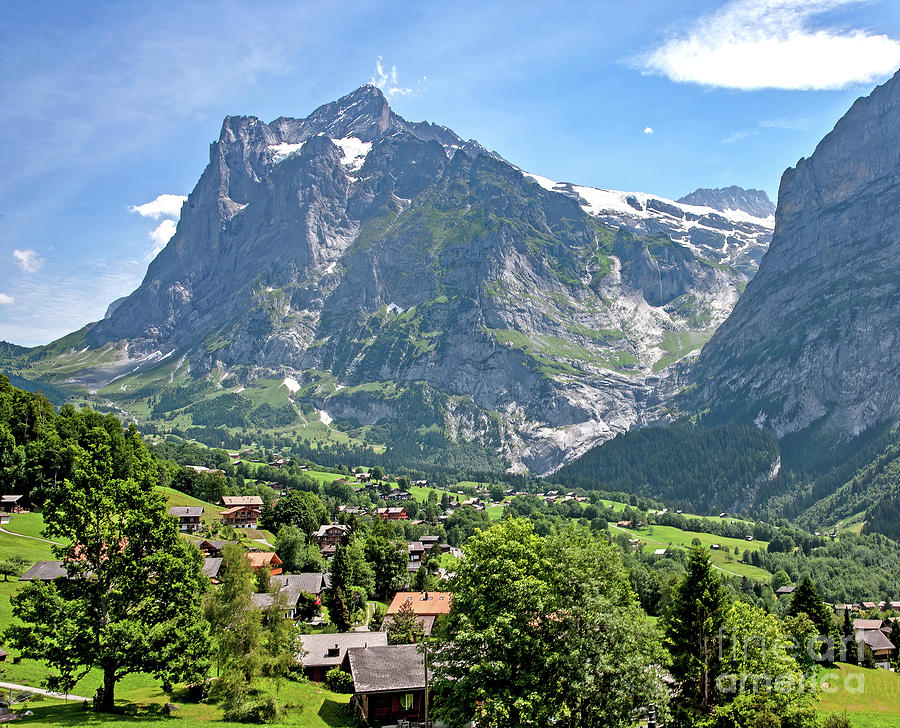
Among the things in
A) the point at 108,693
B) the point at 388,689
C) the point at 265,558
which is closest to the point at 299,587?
the point at 265,558

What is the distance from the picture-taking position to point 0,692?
3653 cm

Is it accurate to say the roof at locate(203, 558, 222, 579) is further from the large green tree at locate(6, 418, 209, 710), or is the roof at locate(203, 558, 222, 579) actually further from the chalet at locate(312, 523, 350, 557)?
the large green tree at locate(6, 418, 209, 710)

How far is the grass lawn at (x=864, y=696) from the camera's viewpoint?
46.2m

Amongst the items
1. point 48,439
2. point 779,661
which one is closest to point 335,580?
point 48,439

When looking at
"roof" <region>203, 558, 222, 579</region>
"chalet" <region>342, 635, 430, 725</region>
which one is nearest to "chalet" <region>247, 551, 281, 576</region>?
"roof" <region>203, 558, 222, 579</region>

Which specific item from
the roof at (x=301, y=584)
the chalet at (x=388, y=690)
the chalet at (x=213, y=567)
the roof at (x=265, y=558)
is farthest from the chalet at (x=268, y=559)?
the chalet at (x=388, y=690)

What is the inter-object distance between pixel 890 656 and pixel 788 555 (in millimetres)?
87734

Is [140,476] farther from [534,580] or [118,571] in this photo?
[534,580]

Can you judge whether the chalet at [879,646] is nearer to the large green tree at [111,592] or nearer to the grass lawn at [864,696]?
the grass lawn at [864,696]

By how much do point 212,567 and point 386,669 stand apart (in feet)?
118

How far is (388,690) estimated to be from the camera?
47031mm

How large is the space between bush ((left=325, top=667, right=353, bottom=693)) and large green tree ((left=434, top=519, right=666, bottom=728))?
23.0 meters

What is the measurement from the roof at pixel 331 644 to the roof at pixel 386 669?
5.09 m

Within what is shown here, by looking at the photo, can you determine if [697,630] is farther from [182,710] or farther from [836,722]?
[182,710]
